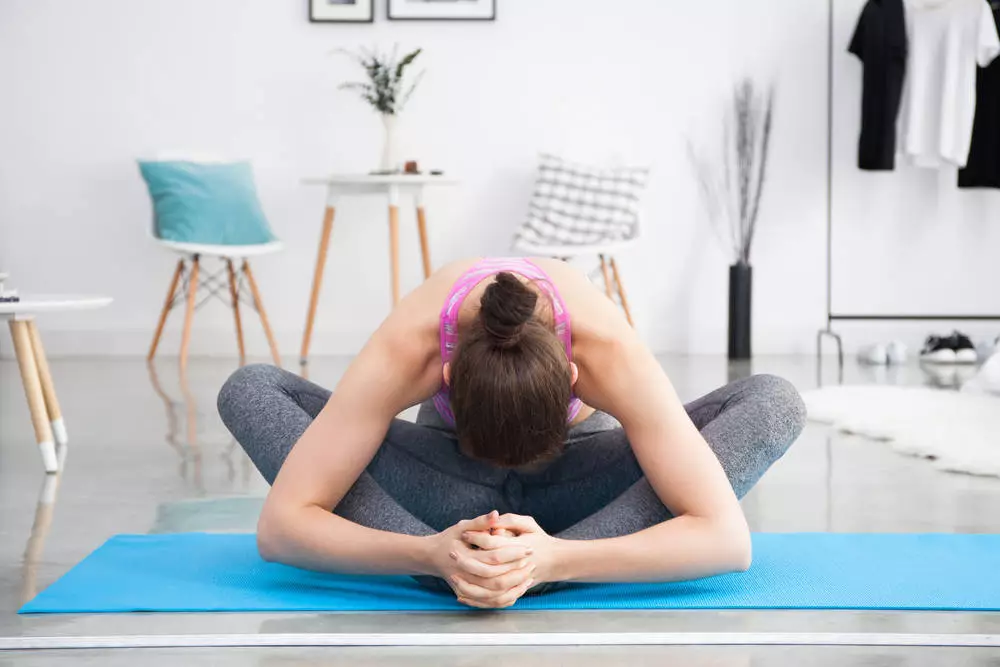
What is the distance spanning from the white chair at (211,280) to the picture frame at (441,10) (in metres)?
1.05

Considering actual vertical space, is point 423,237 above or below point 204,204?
below

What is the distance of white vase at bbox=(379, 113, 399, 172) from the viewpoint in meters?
5.17

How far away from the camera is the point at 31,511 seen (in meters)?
2.39

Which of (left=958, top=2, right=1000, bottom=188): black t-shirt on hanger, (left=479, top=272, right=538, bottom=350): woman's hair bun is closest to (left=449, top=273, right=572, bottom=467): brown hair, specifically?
(left=479, top=272, right=538, bottom=350): woman's hair bun

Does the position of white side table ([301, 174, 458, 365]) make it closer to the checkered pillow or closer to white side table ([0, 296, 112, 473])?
the checkered pillow

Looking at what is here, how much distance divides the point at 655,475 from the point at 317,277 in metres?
3.70

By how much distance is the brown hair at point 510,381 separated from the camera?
1457 mm

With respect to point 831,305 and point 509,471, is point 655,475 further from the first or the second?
point 831,305

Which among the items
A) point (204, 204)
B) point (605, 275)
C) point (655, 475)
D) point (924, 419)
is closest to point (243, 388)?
point (655, 475)

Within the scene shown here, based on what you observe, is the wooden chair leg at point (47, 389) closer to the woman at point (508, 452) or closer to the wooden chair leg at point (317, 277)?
the woman at point (508, 452)

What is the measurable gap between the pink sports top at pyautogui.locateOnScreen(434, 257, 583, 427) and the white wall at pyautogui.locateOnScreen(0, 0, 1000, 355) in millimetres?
3918

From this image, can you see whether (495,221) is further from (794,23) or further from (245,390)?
(245,390)

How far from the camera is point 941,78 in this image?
5414mm

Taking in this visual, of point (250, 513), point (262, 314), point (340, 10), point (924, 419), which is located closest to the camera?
point (250, 513)
